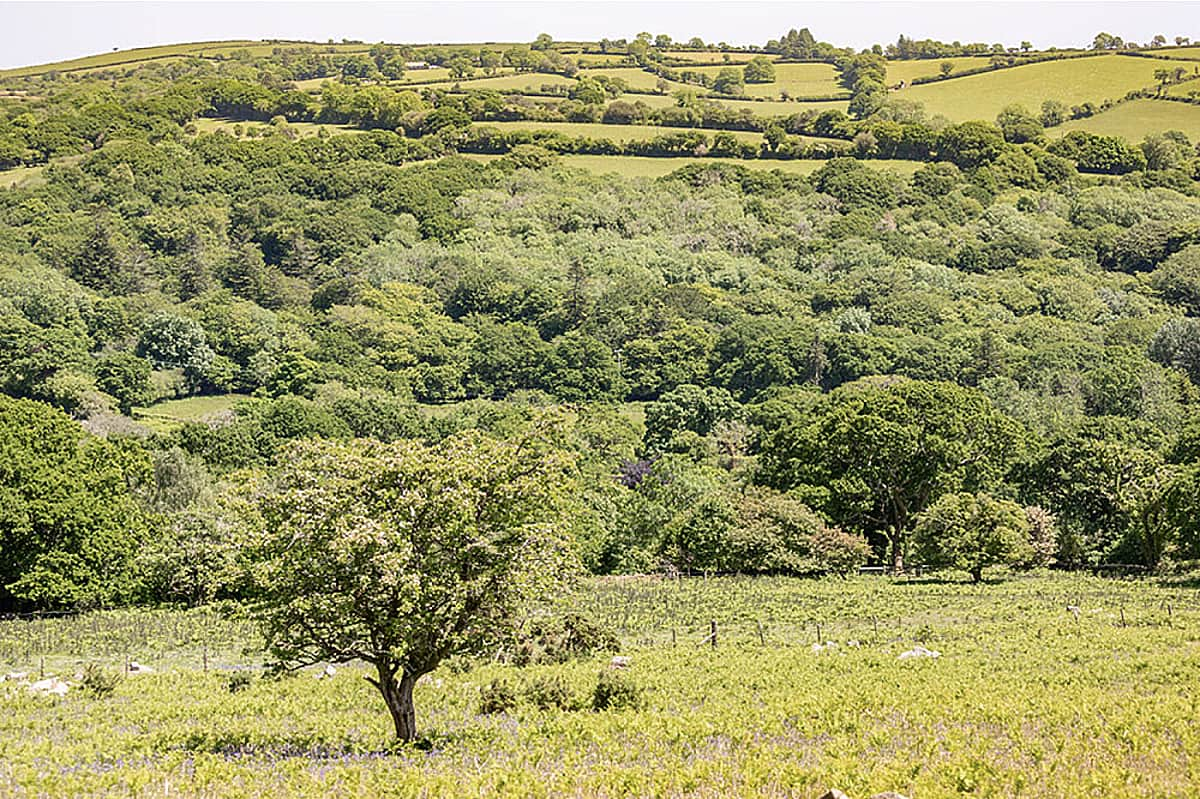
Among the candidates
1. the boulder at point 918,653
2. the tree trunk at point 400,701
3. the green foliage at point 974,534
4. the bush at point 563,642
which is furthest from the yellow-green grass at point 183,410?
the tree trunk at point 400,701

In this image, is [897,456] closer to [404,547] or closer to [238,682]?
[238,682]

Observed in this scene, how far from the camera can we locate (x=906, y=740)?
21250 mm

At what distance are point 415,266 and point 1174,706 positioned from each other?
574 feet

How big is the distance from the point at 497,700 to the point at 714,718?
6249mm

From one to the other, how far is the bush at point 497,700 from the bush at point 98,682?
11975mm

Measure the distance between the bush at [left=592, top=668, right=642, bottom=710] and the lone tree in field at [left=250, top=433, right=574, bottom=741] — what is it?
620 centimetres

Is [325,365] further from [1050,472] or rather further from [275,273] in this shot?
[1050,472]

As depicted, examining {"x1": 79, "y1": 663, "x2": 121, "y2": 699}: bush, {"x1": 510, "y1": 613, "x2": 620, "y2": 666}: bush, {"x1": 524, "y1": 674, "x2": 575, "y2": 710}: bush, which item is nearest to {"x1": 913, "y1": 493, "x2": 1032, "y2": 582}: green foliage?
{"x1": 510, "y1": 613, "x2": 620, "y2": 666}: bush

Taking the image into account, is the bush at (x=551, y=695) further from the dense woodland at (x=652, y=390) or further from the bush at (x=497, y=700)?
the dense woodland at (x=652, y=390)

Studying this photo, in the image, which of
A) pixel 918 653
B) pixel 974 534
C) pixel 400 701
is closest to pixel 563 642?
pixel 918 653

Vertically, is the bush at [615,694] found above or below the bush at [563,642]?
above

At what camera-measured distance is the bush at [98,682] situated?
3375cm

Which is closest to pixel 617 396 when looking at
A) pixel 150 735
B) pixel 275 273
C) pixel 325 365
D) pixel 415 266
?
pixel 325 365

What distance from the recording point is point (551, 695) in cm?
2919
